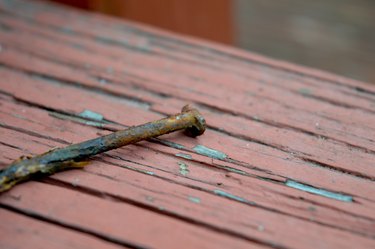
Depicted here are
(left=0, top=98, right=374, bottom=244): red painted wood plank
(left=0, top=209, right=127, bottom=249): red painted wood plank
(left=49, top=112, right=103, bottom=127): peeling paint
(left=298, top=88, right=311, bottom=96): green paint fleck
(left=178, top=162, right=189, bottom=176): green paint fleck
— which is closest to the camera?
(left=0, top=209, right=127, bottom=249): red painted wood plank

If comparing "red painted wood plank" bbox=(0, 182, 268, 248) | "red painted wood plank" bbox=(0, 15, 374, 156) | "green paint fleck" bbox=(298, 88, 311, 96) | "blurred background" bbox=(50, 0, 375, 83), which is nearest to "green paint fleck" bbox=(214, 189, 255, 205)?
"red painted wood plank" bbox=(0, 182, 268, 248)

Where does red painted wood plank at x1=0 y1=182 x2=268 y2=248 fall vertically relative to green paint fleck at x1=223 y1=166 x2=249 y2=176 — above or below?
below

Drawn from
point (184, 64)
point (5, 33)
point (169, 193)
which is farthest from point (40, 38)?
point (169, 193)

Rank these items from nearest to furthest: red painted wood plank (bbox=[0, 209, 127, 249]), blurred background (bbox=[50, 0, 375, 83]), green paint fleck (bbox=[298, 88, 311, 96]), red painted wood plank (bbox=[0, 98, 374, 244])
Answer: red painted wood plank (bbox=[0, 209, 127, 249]), red painted wood plank (bbox=[0, 98, 374, 244]), green paint fleck (bbox=[298, 88, 311, 96]), blurred background (bbox=[50, 0, 375, 83])

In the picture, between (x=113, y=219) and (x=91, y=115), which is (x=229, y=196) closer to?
(x=113, y=219)

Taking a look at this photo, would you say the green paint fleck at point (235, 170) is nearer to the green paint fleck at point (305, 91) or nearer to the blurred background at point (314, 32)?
the green paint fleck at point (305, 91)

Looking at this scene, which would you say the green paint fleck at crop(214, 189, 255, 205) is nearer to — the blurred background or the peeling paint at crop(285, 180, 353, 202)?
the peeling paint at crop(285, 180, 353, 202)

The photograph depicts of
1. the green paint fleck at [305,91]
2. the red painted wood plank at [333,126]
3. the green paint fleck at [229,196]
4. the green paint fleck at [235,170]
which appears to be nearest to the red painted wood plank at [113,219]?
the green paint fleck at [229,196]

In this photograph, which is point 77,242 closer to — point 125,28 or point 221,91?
point 221,91
